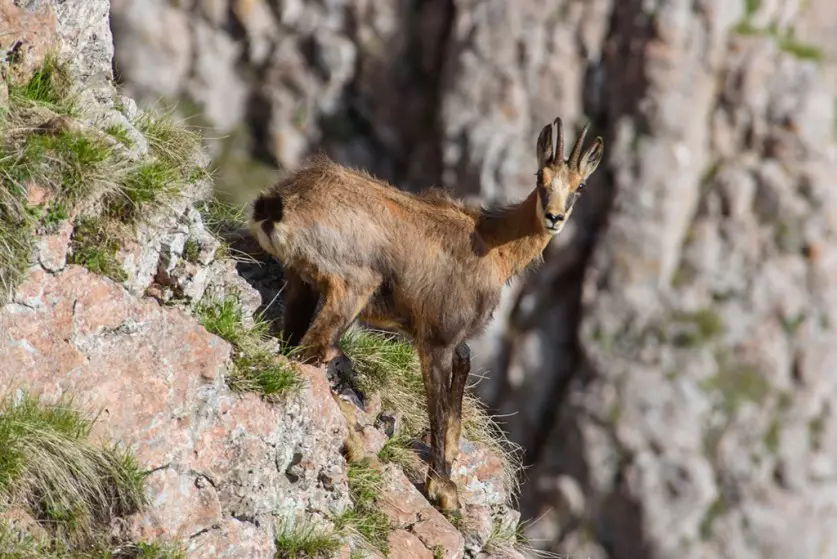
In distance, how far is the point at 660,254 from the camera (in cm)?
2916

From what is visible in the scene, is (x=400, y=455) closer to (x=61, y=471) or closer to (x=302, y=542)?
(x=302, y=542)

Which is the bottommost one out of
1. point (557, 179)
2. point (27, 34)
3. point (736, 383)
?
point (736, 383)

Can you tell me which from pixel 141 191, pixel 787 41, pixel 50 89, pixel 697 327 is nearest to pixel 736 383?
pixel 697 327

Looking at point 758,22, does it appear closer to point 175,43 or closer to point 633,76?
point 633,76

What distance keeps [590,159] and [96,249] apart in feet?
13.5

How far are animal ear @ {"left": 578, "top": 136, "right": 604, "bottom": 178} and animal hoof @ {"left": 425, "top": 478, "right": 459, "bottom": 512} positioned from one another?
2.69 metres

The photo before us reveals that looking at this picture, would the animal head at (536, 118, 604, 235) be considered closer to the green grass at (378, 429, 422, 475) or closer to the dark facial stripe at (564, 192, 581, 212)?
the dark facial stripe at (564, 192, 581, 212)

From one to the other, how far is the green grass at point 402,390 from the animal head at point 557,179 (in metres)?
1.64

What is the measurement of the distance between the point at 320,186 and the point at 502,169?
71.2 feet

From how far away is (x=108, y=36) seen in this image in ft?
26.7

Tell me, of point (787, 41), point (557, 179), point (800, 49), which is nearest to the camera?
point (557, 179)

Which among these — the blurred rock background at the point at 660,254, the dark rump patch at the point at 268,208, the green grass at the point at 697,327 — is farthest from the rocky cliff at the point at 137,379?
the green grass at the point at 697,327

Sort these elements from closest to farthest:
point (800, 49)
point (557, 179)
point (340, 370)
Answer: point (340, 370) → point (557, 179) → point (800, 49)

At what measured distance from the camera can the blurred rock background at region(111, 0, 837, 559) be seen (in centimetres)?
2789
